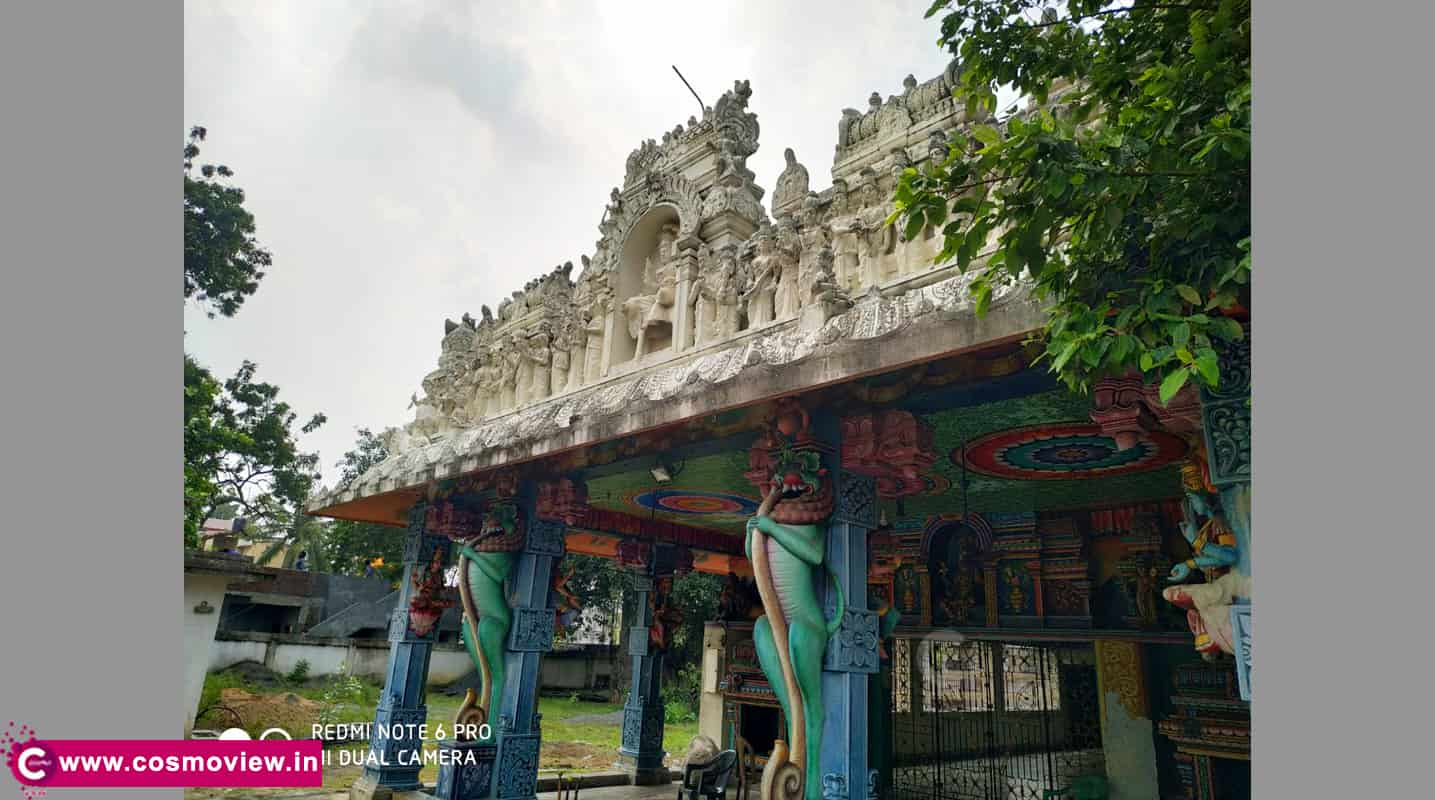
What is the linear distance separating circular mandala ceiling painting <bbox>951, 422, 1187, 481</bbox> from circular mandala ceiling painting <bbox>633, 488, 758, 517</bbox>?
2.87 metres

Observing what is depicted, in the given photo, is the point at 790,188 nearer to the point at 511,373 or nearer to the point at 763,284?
the point at 763,284

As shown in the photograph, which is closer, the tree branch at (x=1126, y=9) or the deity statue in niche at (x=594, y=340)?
the tree branch at (x=1126, y=9)

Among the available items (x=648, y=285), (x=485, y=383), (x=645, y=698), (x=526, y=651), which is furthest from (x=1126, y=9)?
(x=645, y=698)

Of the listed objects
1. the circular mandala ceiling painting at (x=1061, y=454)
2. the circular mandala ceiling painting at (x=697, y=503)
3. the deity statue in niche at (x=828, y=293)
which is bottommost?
the circular mandala ceiling painting at (x=697, y=503)

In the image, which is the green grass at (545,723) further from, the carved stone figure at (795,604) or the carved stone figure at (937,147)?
the carved stone figure at (937,147)

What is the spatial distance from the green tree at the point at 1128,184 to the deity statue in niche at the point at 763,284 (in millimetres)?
3448

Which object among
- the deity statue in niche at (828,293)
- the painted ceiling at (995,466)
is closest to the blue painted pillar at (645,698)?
the painted ceiling at (995,466)

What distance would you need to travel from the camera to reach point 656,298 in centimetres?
837

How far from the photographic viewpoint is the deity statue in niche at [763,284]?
270 inches

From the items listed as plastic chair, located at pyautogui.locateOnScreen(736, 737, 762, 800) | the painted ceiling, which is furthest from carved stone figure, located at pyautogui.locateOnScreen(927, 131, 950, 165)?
plastic chair, located at pyautogui.locateOnScreen(736, 737, 762, 800)

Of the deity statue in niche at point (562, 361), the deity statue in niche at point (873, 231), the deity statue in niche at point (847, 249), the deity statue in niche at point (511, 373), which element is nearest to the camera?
the deity statue in niche at point (873, 231)
